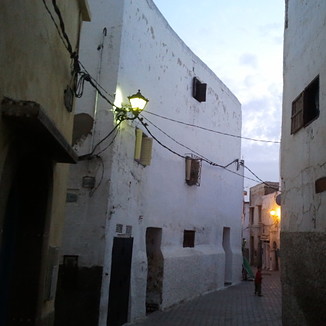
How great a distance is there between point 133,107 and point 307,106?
3.58 meters

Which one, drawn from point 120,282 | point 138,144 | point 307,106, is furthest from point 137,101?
point 120,282

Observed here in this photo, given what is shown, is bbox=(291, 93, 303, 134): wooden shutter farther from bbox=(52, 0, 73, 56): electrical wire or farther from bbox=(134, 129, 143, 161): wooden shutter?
bbox=(52, 0, 73, 56): electrical wire

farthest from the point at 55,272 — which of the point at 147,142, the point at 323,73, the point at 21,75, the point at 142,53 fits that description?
the point at 142,53

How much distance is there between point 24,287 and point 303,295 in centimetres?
467

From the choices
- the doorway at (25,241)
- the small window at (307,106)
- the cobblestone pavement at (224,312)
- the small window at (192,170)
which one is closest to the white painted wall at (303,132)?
the small window at (307,106)

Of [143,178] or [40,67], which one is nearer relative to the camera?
[40,67]

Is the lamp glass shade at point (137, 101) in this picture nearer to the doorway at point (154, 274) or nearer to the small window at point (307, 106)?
the small window at point (307, 106)

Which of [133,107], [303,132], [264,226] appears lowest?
[264,226]

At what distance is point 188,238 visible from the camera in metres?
14.3

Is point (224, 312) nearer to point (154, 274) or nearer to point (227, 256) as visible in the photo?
point (154, 274)

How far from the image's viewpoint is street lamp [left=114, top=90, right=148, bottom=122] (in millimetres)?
9195

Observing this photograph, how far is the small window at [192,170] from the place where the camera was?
45.7 ft

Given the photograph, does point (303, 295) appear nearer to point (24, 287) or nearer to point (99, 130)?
point (24, 287)

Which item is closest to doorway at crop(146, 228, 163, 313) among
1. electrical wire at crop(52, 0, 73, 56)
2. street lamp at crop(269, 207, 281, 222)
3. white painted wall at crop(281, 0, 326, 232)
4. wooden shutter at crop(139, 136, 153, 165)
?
wooden shutter at crop(139, 136, 153, 165)
